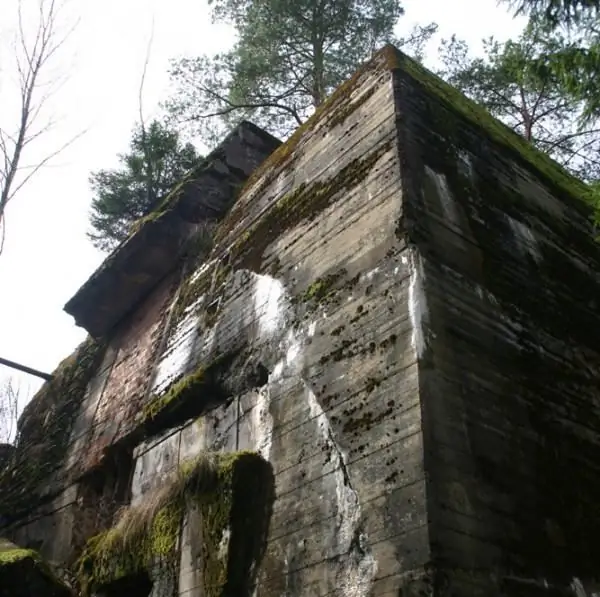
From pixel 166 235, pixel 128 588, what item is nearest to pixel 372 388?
pixel 128 588

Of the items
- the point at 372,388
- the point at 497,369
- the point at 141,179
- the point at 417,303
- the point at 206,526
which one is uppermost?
the point at 141,179

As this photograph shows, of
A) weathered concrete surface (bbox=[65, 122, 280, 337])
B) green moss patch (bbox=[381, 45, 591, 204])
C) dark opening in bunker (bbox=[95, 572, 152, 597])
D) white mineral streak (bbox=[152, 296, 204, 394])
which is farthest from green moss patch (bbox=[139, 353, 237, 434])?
green moss patch (bbox=[381, 45, 591, 204])

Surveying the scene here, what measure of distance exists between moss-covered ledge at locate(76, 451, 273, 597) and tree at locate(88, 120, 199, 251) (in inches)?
356

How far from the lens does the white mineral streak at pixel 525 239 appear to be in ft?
16.8

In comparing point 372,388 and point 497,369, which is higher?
point 497,369

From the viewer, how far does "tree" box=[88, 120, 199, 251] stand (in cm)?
1326

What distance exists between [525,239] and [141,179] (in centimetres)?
961

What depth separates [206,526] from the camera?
13.8ft

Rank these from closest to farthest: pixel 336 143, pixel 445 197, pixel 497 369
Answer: pixel 497 369 → pixel 445 197 → pixel 336 143

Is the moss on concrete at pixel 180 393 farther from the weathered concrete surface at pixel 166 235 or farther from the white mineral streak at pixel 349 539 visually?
the weathered concrete surface at pixel 166 235

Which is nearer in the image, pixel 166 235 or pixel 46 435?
pixel 166 235

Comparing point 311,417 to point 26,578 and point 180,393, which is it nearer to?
point 180,393

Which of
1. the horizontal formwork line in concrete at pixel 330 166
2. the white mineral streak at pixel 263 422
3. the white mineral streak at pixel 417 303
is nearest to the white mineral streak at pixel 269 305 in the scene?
the white mineral streak at pixel 263 422

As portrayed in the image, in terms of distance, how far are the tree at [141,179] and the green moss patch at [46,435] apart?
439cm
